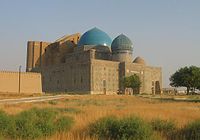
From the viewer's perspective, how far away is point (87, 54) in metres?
81.2

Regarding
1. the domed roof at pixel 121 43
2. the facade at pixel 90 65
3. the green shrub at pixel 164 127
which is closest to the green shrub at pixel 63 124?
the green shrub at pixel 164 127

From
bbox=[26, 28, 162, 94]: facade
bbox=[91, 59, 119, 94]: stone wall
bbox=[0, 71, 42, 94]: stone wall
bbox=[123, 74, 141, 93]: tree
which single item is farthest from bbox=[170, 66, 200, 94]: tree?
bbox=[0, 71, 42, 94]: stone wall

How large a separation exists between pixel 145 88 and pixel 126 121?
72.5 metres

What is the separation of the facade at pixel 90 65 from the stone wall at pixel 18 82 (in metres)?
14.9

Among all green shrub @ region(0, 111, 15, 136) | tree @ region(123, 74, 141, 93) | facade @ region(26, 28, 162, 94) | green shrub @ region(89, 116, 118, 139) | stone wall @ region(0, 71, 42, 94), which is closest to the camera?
green shrub @ region(89, 116, 118, 139)

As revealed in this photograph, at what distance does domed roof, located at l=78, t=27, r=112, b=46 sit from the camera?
84375 millimetres

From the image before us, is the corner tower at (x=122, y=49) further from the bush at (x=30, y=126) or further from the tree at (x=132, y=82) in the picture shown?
the bush at (x=30, y=126)

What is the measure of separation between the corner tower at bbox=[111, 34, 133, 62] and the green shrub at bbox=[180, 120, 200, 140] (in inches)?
2802

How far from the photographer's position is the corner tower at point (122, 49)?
8194 cm

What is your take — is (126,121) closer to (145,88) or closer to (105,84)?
(105,84)

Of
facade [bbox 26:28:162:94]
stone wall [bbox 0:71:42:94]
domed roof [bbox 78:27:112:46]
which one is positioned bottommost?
stone wall [bbox 0:71:42:94]

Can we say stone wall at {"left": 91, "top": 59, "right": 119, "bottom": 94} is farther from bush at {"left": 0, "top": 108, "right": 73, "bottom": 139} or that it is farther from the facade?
bush at {"left": 0, "top": 108, "right": 73, "bottom": 139}

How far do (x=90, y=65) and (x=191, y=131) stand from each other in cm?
6468

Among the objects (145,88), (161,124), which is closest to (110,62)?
(145,88)
